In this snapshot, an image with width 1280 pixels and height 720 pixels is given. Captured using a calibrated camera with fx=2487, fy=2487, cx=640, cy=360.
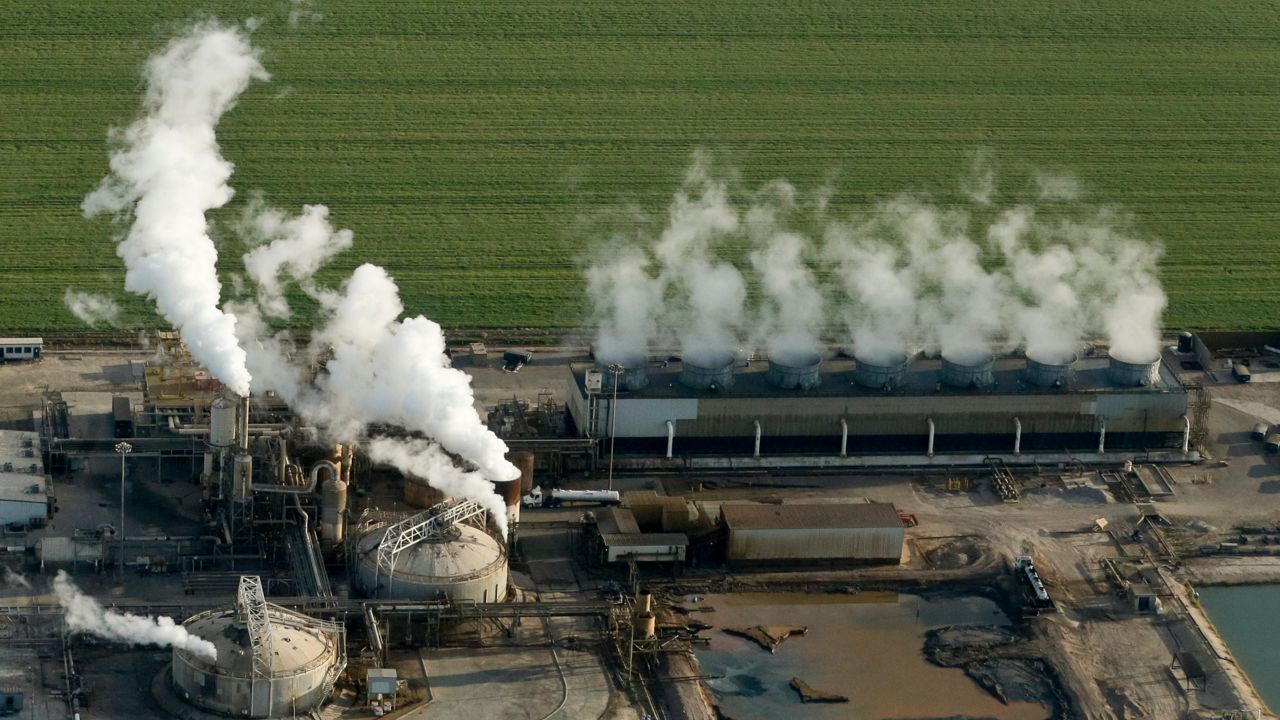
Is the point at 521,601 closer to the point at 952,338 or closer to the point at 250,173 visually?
the point at 952,338

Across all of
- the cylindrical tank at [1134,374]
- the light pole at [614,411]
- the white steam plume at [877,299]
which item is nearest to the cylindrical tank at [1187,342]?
the cylindrical tank at [1134,374]

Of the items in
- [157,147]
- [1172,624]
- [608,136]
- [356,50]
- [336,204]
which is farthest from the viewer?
[356,50]

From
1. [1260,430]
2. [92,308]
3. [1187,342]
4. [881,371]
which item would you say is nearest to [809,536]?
[881,371]

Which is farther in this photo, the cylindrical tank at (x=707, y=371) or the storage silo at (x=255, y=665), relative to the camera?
the cylindrical tank at (x=707, y=371)

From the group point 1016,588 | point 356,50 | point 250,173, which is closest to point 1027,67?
point 356,50

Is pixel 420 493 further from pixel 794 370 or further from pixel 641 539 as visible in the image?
pixel 794 370

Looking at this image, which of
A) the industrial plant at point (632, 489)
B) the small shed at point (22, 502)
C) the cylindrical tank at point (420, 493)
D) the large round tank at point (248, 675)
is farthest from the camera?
the cylindrical tank at point (420, 493)

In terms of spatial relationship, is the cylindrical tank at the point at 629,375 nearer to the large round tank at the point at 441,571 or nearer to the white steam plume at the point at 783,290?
the white steam plume at the point at 783,290

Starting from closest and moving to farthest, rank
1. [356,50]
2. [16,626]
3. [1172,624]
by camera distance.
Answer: [16,626] < [1172,624] < [356,50]
